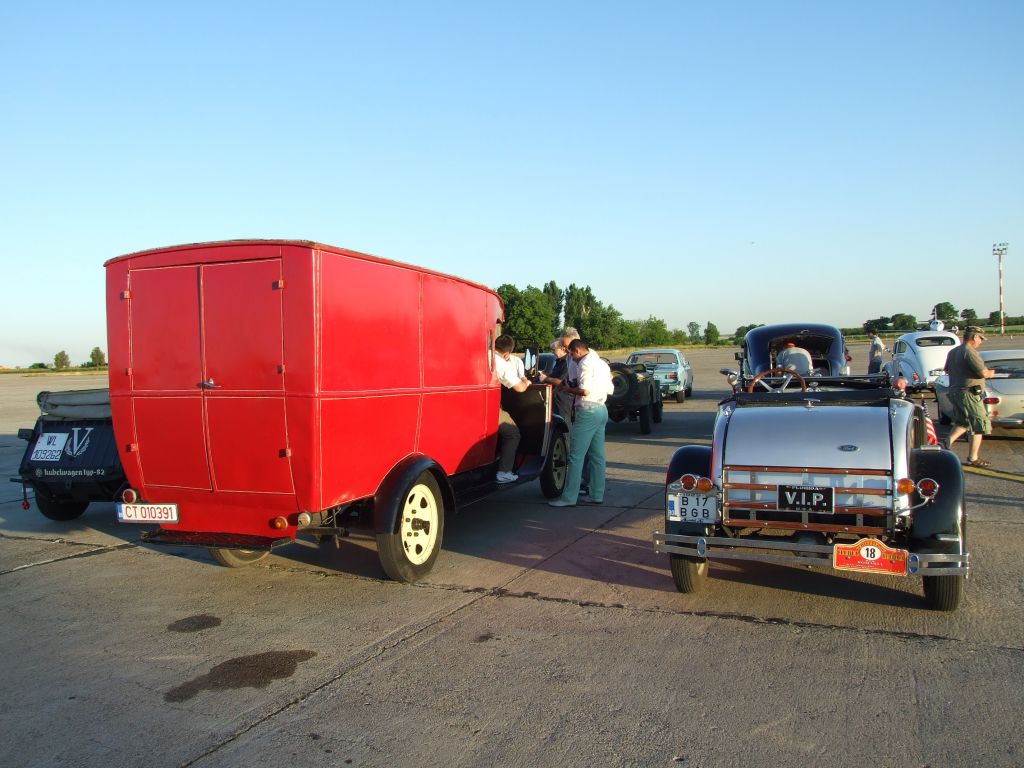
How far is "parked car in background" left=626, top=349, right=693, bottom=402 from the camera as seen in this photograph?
22750 millimetres

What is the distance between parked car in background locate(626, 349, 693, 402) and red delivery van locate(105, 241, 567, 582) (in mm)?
16193

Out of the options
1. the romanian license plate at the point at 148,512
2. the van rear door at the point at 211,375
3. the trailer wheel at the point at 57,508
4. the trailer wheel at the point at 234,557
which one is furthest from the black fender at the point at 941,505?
the trailer wheel at the point at 57,508

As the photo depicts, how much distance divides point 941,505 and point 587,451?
450cm

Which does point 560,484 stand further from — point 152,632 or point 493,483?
point 152,632

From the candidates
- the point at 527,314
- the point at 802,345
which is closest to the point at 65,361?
the point at 527,314

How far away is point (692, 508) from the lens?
5332mm

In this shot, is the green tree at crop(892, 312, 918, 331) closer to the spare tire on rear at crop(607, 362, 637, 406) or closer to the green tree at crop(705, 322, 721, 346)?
the green tree at crop(705, 322, 721, 346)

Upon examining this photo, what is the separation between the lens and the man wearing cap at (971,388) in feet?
33.4

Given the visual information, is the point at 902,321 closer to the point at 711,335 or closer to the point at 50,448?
the point at 711,335

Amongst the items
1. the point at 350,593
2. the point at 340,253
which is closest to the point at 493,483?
the point at 350,593

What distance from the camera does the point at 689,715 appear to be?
3.75 m

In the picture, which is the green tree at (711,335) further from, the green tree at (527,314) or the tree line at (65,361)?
the tree line at (65,361)

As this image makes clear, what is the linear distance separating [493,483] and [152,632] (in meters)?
3.71

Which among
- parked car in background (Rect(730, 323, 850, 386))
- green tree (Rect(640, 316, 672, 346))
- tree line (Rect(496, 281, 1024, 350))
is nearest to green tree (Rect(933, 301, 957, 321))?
tree line (Rect(496, 281, 1024, 350))
